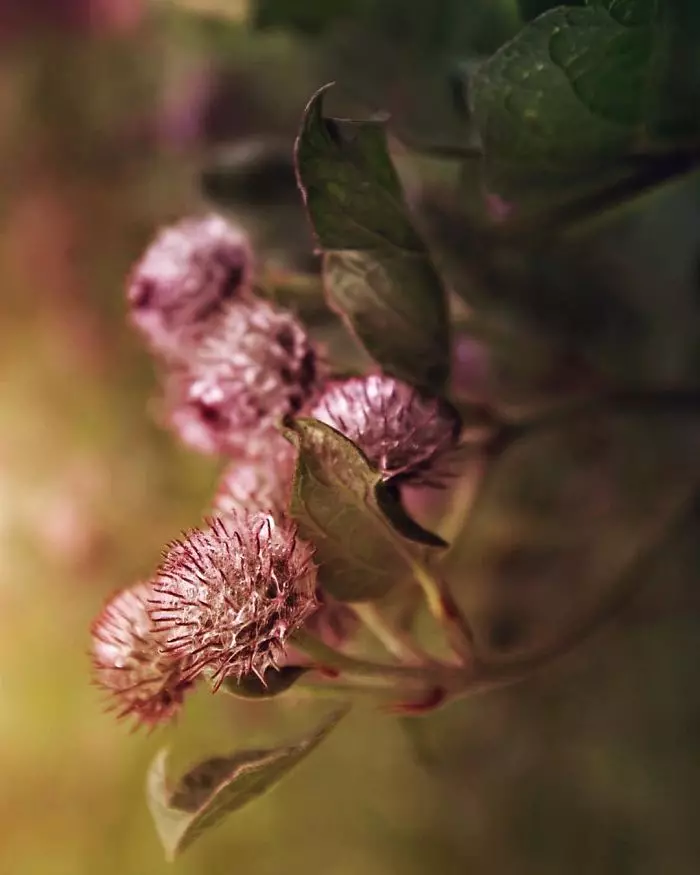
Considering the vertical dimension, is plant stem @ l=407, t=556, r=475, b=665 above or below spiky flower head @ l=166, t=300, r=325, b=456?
below

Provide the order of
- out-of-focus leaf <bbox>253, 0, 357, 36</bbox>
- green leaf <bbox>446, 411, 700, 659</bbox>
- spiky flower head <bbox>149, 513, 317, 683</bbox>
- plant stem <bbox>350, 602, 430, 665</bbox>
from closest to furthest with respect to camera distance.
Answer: spiky flower head <bbox>149, 513, 317, 683</bbox> < plant stem <bbox>350, 602, 430, 665</bbox> < out-of-focus leaf <bbox>253, 0, 357, 36</bbox> < green leaf <bbox>446, 411, 700, 659</bbox>

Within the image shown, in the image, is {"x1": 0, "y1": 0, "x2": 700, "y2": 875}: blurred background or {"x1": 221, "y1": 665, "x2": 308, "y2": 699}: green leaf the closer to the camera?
{"x1": 221, "y1": 665, "x2": 308, "y2": 699}: green leaf

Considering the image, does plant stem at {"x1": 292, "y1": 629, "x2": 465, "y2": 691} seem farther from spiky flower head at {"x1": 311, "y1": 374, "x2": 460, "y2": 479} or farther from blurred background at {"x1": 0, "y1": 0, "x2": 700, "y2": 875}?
blurred background at {"x1": 0, "y1": 0, "x2": 700, "y2": 875}

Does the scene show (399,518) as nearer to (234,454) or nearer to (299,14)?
(234,454)

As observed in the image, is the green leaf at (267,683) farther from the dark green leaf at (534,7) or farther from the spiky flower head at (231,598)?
the dark green leaf at (534,7)

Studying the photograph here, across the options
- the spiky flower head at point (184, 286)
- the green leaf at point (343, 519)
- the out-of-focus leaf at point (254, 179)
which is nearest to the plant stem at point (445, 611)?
the green leaf at point (343, 519)

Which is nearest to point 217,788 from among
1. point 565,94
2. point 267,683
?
point 267,683

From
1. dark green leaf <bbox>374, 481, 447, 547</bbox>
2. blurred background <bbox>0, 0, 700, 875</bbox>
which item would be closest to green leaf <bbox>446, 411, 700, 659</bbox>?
blurred background <bbox>0, 0, 700, 875</bbox>
